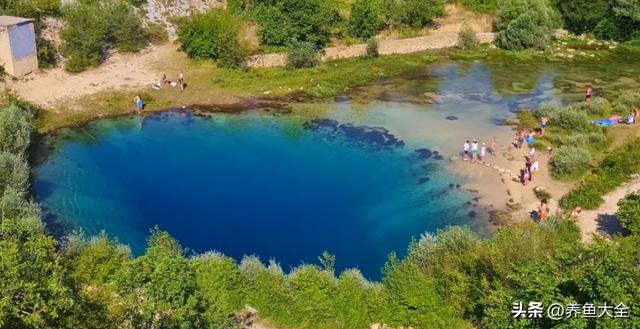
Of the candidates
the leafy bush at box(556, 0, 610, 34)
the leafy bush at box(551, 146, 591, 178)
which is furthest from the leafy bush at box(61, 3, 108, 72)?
the leafy bush at box(556, 0, 610, 34)

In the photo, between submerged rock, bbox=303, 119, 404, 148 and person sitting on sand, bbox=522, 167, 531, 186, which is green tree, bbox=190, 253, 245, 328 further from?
person sitting on sand, bbox=522, 167, 531, 186

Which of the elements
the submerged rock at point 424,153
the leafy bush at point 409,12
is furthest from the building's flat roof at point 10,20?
the leafy bush at point 409,12

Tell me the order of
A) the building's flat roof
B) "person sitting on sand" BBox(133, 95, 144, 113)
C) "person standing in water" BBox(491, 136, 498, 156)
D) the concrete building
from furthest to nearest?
"person sitting on sand" BBox(133, 95, 144, 113) < the concrete building < the building's flat roof < "person standing in water" BBox(491, 136, 498, 156)

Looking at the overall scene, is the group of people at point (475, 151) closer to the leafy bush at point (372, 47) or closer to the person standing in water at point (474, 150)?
the person standing in water at point (474, 150)

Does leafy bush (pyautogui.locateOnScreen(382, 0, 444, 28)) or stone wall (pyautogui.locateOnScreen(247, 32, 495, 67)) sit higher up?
leafy bush (pyautogui.locateOnScreen(382, 0, 444, 28))

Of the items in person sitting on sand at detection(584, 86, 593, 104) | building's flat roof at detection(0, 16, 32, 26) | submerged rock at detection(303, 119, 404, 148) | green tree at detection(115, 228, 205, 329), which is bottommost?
submerged rock at detection(303, 119, 404, 148)

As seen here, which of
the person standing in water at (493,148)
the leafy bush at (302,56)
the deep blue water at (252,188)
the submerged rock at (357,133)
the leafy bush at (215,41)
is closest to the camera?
the deep blue water at (252,188)

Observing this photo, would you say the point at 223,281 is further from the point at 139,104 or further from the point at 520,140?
the point at 520,140

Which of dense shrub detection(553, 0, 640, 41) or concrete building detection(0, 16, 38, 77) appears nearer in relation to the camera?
concrete building detection(0, 16, 38, 77)
